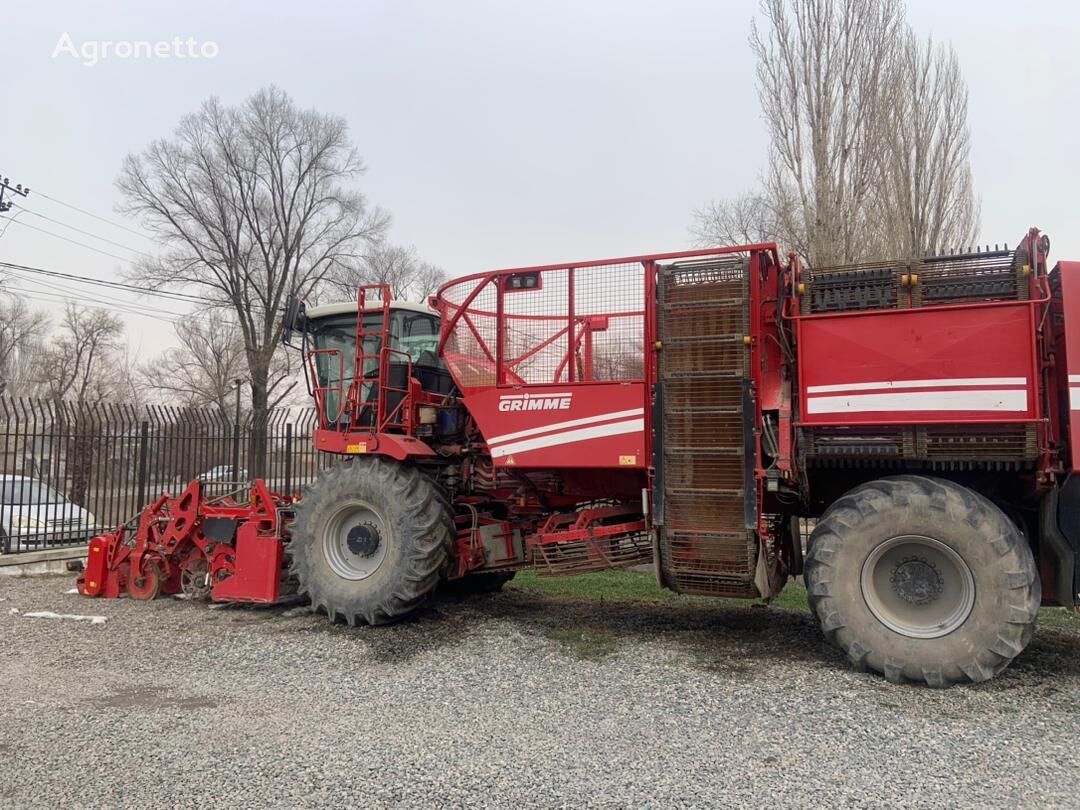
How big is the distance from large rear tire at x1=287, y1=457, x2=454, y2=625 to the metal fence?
2.90m

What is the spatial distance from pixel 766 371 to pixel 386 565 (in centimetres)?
356

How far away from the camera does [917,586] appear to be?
484 centimetres

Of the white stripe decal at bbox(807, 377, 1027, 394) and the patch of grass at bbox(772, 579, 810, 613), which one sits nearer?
the white stripe decal at bbox(807, 377, 1027, 394)

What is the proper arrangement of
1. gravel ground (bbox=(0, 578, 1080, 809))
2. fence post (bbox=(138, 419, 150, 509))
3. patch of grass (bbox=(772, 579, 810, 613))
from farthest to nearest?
1. fence post (bbox=(138, 419, 150, 509))
2. patch of grass (bbox=(772, 579, 810, 613))
3. gravel ground (bbox=(0, 578, 1080, 809))

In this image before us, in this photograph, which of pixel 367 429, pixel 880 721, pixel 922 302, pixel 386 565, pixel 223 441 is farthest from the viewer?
pixel 223 441

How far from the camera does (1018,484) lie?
517 cm

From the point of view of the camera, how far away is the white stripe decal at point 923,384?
4621 millimetres

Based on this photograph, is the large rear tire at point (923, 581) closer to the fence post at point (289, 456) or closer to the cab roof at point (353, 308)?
the cab roof at point (353, 308)

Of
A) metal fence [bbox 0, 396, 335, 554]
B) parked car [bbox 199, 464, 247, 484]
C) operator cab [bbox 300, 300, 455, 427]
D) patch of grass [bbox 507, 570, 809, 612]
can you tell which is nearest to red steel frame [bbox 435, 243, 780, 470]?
operator cab [bbox 300, 300, 455, 427]

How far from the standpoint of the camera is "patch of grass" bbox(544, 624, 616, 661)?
5.54 meters

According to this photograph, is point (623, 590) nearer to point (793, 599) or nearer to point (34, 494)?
point (793, 599)

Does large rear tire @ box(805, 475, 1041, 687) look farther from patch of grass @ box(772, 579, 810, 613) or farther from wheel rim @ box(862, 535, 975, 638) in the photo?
patch of grass @ box(772, 579, 810, 613)

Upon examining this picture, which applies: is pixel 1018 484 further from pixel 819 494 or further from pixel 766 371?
pixel 766 371

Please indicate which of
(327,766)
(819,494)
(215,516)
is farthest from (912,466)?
(215,516)
